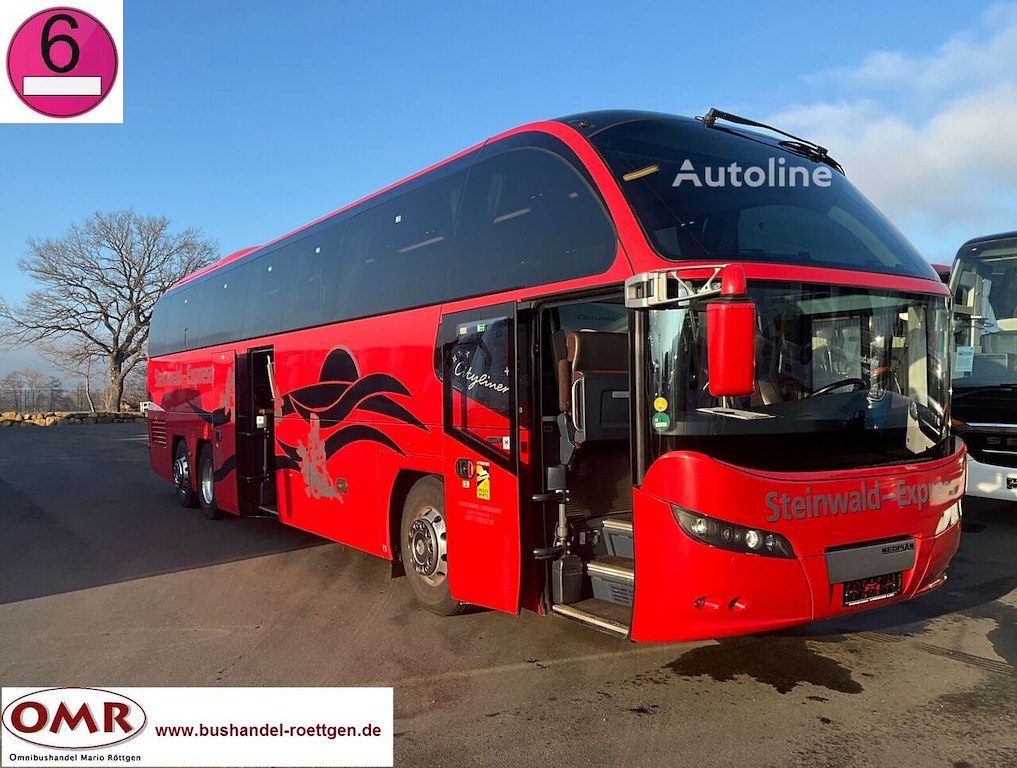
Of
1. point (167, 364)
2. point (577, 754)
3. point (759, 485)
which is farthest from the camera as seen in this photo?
point (167, 364)

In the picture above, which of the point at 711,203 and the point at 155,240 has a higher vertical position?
the point at 155,240

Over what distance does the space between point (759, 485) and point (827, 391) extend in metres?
0.87

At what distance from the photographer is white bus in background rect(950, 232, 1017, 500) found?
912cm

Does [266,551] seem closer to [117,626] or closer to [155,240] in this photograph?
[117,626]

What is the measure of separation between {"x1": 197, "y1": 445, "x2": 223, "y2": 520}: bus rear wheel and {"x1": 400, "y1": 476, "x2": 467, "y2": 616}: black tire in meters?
5.29

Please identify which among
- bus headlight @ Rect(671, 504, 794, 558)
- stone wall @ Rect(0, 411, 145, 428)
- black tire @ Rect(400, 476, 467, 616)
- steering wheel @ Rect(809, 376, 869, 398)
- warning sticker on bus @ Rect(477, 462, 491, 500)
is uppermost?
steering wheel @ Rect(809, 376, 869, 398)

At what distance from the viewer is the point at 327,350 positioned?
25.6ft

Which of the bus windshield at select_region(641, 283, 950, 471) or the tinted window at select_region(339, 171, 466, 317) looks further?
the tinted window at select_region(339, 171, 466, 317)

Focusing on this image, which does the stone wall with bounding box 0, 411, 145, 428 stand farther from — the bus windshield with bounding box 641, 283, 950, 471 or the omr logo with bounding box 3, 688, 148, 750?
the bus windshield with bounding box 641, 283, 950, 471

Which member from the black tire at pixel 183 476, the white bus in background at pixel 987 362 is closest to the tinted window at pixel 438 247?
the black tire at pixel 183 476

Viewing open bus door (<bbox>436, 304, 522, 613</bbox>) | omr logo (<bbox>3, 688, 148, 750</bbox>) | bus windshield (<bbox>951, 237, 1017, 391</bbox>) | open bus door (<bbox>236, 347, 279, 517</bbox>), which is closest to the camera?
omr logo (<bbox>3, 688, 148, 750</bbox>)

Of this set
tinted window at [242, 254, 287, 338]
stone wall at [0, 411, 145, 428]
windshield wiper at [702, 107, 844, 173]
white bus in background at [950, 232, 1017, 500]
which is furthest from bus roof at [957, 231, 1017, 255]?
stone wall at [0, 411, 145, 428]

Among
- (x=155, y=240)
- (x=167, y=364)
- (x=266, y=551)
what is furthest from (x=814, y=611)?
(x=155, y=240)

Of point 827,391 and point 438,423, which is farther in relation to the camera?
point 438,423
